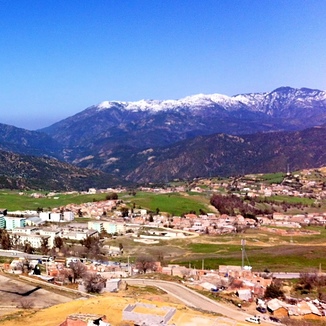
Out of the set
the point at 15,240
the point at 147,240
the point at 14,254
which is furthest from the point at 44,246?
the point at 147,240

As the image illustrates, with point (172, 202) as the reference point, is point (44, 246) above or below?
below

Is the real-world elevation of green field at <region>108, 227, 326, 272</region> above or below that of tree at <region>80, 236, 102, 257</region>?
below

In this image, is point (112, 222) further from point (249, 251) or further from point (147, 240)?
point (249, 251)

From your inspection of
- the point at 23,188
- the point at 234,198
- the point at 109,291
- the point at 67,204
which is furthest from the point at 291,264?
the point at 23,188

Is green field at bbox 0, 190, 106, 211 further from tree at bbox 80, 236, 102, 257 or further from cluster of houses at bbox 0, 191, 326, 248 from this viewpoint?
tree at bbox 80, 236, 102, 257

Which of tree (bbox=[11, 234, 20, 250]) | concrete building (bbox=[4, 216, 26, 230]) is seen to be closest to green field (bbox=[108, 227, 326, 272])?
tree (bbox=[11, 234, 20, 250])

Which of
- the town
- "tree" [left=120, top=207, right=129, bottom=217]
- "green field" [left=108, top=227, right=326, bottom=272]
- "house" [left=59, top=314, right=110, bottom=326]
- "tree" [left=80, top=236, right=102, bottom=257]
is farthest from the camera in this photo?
"tree" [left=120, top=207, right=129, bottom=217]

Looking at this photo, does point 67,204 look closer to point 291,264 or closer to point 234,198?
point 234,198

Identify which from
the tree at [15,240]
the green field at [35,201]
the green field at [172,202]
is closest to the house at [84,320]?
the tree at [15,240]

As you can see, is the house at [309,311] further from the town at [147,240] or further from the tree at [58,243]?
the tree at [58,243]
